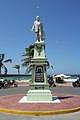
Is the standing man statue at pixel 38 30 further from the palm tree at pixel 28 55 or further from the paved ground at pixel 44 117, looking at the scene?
the palm tree at pixel 28 55

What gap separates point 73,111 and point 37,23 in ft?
23.5

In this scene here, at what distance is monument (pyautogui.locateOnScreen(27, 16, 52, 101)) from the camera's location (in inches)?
612

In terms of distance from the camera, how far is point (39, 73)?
16.3m

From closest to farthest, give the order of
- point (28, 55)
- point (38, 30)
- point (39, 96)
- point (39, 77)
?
point (39, 96), point (39, 77), point (38, 30), point (28, 55)

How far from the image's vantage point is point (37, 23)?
16.9m

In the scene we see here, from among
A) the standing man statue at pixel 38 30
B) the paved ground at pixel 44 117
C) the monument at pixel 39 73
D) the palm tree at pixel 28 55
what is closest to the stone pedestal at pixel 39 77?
the monument at pixel 39 73

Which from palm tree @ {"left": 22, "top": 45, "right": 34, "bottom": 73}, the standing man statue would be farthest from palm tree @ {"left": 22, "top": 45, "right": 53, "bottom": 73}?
the standing man statue

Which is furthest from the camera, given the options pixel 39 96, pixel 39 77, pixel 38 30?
pixel 38 30

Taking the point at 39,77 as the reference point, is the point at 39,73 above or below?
above

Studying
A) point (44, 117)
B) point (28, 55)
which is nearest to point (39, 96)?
point (44, 117)

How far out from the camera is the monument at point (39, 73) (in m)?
15.6

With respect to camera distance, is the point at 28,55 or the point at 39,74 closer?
the point at 39,74

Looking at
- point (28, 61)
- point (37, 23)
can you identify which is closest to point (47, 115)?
point (37, 23)

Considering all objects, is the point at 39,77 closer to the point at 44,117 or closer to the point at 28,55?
the point at 44,117
